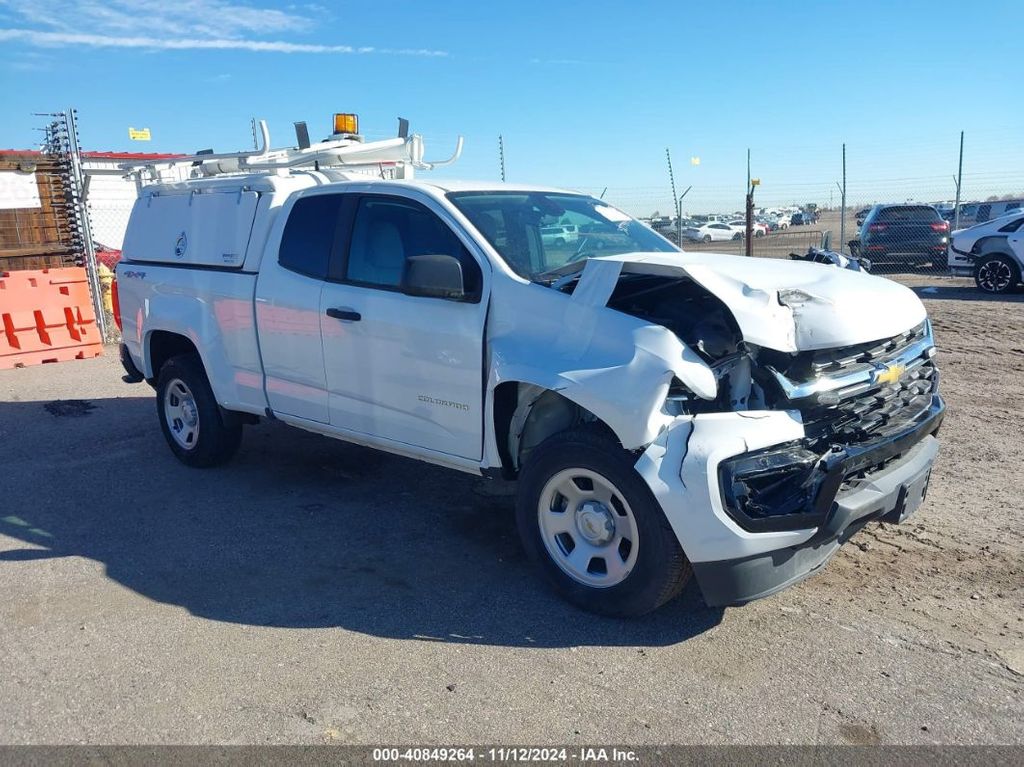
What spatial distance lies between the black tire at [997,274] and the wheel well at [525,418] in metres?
13.0

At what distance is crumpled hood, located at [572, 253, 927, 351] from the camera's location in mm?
3695

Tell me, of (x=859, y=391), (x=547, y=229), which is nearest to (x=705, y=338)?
(x=859, y=391)

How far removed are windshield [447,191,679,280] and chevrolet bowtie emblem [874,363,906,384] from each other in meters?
1.64

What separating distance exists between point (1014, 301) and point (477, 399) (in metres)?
12.3

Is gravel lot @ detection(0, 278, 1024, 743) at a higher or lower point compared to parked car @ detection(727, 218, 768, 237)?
lower

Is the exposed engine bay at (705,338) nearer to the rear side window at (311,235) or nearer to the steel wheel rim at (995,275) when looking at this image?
the rear side window at (311,235)

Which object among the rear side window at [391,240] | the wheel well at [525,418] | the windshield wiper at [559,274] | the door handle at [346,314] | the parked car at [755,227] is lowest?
the parked car at [755,227]

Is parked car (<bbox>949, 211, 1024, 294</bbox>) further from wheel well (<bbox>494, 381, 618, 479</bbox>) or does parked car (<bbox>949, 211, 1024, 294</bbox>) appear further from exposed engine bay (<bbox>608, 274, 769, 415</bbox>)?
wheel well (<bbox>494, 381, 618, 479</bbox>)

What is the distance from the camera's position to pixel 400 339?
4703 millimetres

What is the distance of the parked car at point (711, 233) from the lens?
139 ft

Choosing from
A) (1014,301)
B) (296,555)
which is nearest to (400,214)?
(296,555)

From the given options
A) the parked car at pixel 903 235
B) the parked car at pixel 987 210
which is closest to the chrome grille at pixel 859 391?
the parked car at pixel 903 235

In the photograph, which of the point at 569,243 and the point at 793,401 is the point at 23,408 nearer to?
the point at 569,243

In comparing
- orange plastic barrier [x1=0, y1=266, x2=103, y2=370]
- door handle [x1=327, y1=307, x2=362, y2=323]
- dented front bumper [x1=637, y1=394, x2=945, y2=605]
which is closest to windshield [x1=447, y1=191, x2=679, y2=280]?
door handle [x1=327, y1=307, x2=362, y2=323]
